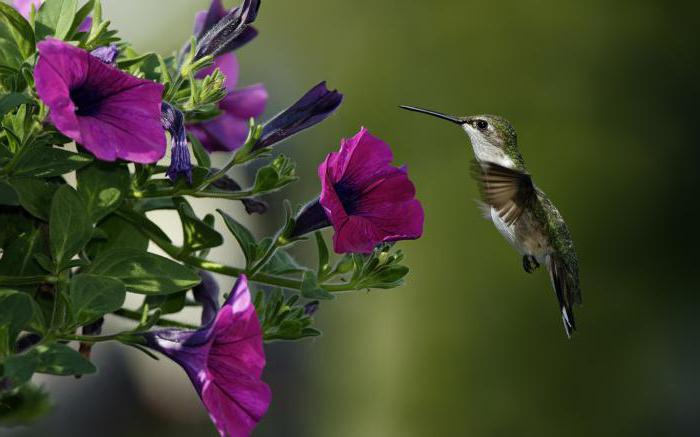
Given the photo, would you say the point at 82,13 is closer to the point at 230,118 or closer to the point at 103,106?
the point at 103,106

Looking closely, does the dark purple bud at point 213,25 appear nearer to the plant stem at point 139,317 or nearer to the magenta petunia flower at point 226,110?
the magenta petunia flower at point 226,110

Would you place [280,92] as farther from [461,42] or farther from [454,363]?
[454,363]

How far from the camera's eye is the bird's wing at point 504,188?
147 cm

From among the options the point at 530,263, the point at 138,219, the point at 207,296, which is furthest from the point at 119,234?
Answer: the point at 530,263

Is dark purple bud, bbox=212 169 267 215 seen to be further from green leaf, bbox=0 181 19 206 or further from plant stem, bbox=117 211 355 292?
green leaf, bbox=0 181 19 206

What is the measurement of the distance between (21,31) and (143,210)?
0.82 feet

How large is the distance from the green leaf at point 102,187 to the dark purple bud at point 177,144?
0.06m

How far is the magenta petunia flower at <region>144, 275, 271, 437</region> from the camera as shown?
882mm

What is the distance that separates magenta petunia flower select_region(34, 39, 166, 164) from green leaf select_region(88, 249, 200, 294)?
0.45ft

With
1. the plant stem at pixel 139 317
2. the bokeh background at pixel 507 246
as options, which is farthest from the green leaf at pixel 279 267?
the bokeh background at pixel 507 246

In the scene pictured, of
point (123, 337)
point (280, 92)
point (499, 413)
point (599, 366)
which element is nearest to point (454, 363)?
point (499, 413)

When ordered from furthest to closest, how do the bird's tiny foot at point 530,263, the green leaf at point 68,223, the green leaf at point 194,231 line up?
the bird's tiny foot at point 530,263
the green leaf at point 194,231
the green leaf at point 68,223

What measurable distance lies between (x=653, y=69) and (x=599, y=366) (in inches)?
76.9

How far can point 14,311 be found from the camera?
914mm
